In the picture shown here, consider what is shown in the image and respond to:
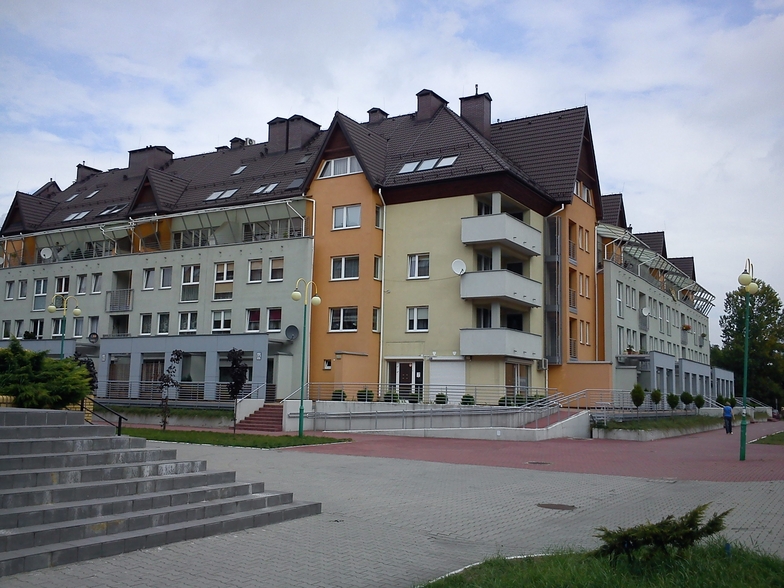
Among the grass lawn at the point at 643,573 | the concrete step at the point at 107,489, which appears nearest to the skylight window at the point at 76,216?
the concrete step at the point at 107,489

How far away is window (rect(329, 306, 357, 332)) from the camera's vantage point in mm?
39750

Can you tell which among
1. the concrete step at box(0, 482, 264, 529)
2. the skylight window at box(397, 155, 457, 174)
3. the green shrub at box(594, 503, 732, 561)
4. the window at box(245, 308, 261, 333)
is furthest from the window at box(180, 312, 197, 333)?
the green shrub at box(594, 503, 732, 561)

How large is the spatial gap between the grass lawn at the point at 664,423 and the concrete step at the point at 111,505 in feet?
74.8

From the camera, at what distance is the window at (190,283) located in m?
44.4

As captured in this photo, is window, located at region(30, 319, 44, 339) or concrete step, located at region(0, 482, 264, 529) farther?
window, located at region(30, 319, 44, 339)

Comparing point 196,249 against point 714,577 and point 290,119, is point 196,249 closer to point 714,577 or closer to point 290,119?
point 290,119

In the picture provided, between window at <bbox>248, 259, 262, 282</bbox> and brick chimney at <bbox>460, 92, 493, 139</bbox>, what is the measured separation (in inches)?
564

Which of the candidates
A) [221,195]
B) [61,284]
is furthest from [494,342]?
[61,284]

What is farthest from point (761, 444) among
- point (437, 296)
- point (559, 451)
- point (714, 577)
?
point (714, 577)

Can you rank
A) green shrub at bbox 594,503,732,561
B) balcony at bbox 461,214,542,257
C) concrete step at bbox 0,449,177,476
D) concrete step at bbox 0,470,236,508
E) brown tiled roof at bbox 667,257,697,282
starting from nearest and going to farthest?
green shrub at bbox 594,503,732,561, concrete step at bbox 0,470,236,508, concrete step at bbox 0,449,177,476, balcony at bbox 461,214,542,257, brown tiled roof at bbox 667,257,697,282

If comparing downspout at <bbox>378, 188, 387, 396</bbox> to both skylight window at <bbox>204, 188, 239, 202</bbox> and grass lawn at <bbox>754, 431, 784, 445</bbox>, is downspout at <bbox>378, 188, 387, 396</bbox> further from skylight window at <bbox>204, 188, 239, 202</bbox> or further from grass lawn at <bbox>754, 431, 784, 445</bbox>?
grass lawn at <bbox>754, 431, 784, 445</bbox>

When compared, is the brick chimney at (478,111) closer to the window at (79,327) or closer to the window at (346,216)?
the window at (346,216)

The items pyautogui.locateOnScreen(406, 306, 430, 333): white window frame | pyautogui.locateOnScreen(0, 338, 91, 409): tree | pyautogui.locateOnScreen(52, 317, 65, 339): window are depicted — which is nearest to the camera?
pyautogui.locateOnScreen(0, 338, 91, 409): tree

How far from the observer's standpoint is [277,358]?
38.0 m
